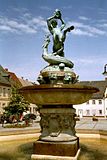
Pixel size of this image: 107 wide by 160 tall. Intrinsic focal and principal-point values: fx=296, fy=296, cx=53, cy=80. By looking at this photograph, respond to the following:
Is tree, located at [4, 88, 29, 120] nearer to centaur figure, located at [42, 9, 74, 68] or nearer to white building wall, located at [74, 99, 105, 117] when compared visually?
centaur figure, located at [42, 9, 74, 68]

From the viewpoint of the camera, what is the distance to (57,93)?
33.3 ft

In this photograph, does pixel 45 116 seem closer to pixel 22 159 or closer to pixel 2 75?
pixel 22 159

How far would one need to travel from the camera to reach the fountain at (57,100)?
33.6 feet

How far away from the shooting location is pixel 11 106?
3838 centimetres

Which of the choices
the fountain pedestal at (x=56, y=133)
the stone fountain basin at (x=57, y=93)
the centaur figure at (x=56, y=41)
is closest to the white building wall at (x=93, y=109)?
the centaur figure at (x=56, y=41)

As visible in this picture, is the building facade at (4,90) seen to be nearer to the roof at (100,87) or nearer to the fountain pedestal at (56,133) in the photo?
the roof at (100,87)

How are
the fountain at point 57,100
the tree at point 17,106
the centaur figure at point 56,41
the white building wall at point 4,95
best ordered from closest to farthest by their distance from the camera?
the fountain at point 57,100
the centaur figure at point 56,41
the tree at point 17,106
the white building wall at point 4,95

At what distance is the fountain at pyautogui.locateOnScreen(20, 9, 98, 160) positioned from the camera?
10.2 metres

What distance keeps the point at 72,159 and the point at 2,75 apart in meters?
47.8

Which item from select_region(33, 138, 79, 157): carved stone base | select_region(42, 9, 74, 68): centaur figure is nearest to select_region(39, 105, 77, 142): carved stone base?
select_region(33, 138, 79, 157): carved stone base

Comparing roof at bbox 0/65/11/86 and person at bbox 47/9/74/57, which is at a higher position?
roof at bbox 0/65/11/86

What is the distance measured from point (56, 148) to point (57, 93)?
79.4 inches

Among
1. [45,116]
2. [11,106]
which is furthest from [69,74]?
[11,106]

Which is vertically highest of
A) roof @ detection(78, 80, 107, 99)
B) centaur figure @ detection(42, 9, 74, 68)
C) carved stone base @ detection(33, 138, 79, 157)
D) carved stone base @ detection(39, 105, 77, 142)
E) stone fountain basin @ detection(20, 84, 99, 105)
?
roof @ detection(78, 80, 107, 99)
